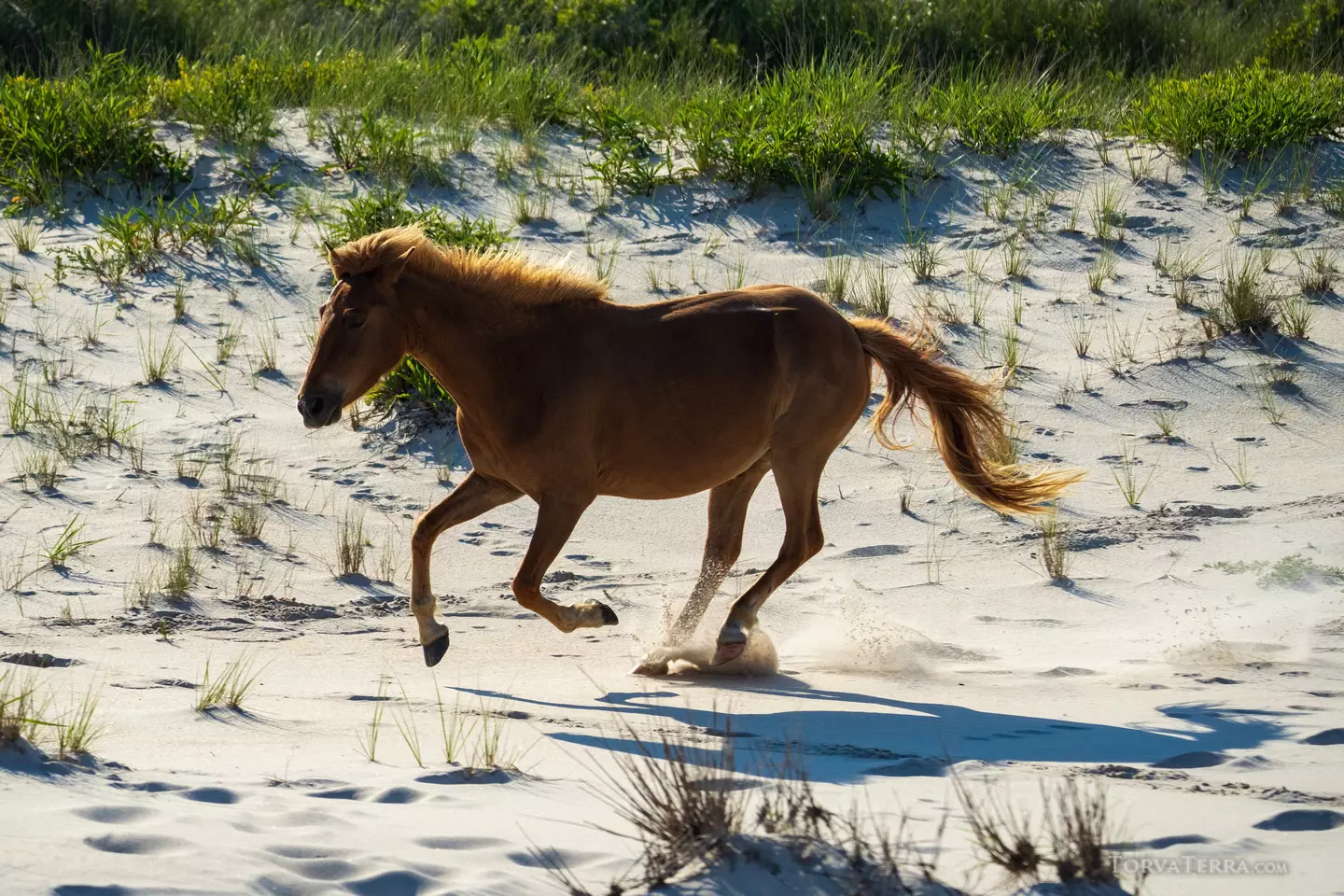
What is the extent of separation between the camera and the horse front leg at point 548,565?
244 inches

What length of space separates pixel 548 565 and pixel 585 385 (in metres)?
0.76

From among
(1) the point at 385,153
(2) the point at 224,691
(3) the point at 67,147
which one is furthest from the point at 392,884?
(3) the point at 67,147

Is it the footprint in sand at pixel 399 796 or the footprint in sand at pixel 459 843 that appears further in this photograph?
the footprint in sand at pixel 399 796

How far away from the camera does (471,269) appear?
6449mm

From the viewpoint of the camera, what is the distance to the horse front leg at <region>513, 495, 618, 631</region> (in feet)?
20.3

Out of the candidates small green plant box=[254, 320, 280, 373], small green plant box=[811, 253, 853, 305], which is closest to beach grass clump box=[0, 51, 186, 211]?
small green plant box=[254, 320, 280, 373]

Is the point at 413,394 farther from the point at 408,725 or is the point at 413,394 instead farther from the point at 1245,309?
the point at 1245,309

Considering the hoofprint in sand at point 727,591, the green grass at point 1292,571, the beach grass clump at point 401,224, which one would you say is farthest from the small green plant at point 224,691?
the beach grass clump at point 401,224

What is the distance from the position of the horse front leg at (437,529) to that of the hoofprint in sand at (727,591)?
0.19 m

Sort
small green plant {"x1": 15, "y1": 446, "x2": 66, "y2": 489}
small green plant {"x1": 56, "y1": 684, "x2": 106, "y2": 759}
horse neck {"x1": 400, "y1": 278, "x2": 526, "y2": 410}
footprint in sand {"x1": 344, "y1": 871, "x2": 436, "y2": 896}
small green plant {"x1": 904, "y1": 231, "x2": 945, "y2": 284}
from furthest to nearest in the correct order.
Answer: small green plant {"x1": 904, "y1": 231, "x2": 945, "y2": 284}, small green plant {"x1": 15, "y1": 446, "x2": 66, "y2": 489}, horse neck {"x1": 400, "y1": 278, "x2": 526, "y2": 410}, small green plant {"x1": 56, "y1": 684, "x2": 106, "y2": 759}, footprint in sand {"x1": 344, "y1": 871, "x2": 436, "y2": 896}

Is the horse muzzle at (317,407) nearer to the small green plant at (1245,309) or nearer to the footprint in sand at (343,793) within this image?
the footprint in sand at (343,793)

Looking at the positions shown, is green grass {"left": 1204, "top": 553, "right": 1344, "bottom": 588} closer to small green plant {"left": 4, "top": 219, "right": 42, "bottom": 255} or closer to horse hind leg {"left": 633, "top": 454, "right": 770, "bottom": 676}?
horse hind leg {"left": 633, "top": 454, "right": 770, "bottom": 676}

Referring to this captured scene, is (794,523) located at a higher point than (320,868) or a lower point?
lower

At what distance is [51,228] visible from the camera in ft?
36.5
